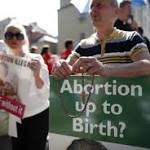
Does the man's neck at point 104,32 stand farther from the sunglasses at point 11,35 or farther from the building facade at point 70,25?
the building facade at point 70,25

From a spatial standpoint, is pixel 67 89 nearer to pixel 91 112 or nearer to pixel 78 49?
pixel 91 112

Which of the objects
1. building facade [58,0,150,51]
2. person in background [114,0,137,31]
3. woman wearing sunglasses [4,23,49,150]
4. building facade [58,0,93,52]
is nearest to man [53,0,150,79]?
woman wearing sunglasses [4,23,49,150]

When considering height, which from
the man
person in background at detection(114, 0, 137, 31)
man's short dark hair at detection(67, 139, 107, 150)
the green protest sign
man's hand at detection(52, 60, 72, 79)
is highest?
person in background at detection(114, 0, 137, 31)

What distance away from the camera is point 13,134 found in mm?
4559

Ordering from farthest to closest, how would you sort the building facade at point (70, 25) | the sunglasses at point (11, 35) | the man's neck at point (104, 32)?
1. the building facade at point (70, 25)
2. the sunglasses at point (11, 35)
3. the man's neck at point (104, 32)

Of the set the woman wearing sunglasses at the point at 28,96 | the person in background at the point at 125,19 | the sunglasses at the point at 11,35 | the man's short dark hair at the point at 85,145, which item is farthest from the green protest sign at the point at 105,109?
the person in background at the point at 125,19

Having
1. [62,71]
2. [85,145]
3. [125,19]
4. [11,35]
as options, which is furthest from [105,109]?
[125,19]

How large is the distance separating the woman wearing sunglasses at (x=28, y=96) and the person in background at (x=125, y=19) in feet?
2.87

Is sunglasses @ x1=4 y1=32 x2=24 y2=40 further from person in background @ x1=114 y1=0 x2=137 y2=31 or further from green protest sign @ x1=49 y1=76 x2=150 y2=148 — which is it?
green protest sign @ x1=49 y1=76 x2=150 y2=148

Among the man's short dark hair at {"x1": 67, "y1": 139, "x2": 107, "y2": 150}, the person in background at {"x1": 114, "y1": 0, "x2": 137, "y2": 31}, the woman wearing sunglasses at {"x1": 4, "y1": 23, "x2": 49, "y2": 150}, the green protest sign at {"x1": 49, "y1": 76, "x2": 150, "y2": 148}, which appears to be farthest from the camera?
the person in background at {"x1": 114, "y1": 0, "x2": 137, "y2": 31}

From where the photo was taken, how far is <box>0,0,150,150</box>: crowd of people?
2855 millimetres

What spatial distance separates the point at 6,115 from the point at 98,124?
1832 mm

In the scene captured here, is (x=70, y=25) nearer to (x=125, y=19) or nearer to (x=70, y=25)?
(x=70, y=25)

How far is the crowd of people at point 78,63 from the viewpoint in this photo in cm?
286
